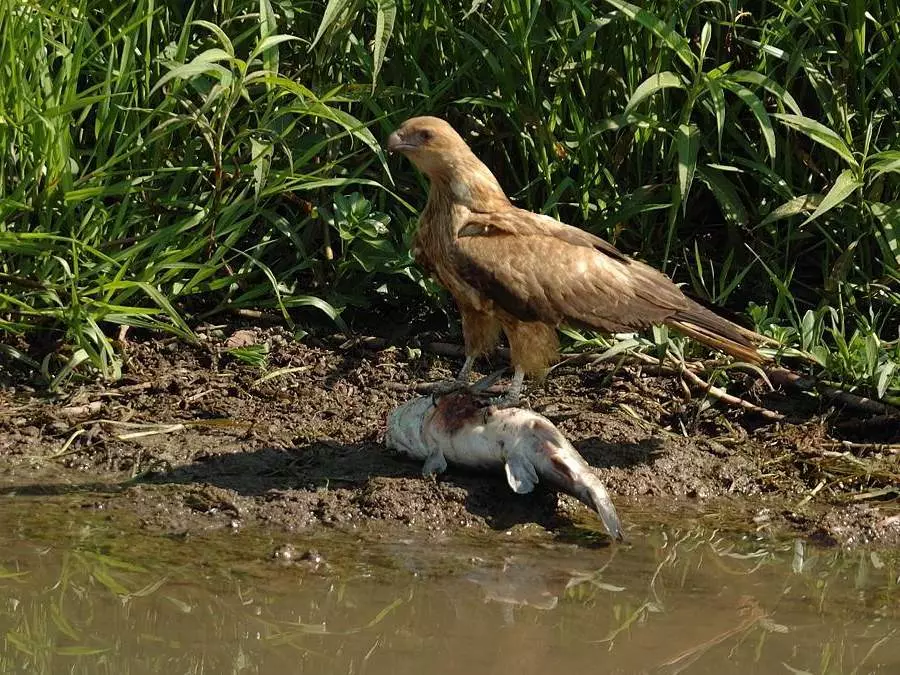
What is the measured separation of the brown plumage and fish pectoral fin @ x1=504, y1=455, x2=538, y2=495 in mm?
524

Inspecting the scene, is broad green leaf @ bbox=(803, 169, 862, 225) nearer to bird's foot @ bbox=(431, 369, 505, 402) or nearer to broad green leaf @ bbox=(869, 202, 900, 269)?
broad green leaf @ bbox=(869, 202, 900, 269)

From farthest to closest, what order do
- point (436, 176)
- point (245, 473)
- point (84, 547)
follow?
point (436, 176) → point (245, 473) → point (84, 547)

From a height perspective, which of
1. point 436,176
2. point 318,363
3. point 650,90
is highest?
point 650,90

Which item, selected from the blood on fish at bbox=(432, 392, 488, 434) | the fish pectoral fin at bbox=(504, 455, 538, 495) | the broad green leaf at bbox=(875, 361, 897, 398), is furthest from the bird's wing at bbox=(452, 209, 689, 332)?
the broad green leaf at bbox=(875, 361, 897, 398)

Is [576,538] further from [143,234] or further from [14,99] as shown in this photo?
[14,99]

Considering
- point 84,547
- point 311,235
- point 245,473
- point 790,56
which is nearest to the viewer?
point 84,547

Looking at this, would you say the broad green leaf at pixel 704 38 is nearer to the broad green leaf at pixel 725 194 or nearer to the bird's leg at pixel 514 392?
the broad green leaf at pixel 725 194

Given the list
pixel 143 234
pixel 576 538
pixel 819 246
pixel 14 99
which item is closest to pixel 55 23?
pixel 14 99

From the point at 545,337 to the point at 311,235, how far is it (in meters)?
1.45

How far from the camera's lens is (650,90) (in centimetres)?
555

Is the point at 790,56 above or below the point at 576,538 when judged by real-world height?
above

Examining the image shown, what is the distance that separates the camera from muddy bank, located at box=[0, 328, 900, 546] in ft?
15.9

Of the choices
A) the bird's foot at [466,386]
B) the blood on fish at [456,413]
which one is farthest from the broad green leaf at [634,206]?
the blood on fish at [456,413]

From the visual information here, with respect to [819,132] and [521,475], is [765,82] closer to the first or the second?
[819,132]
